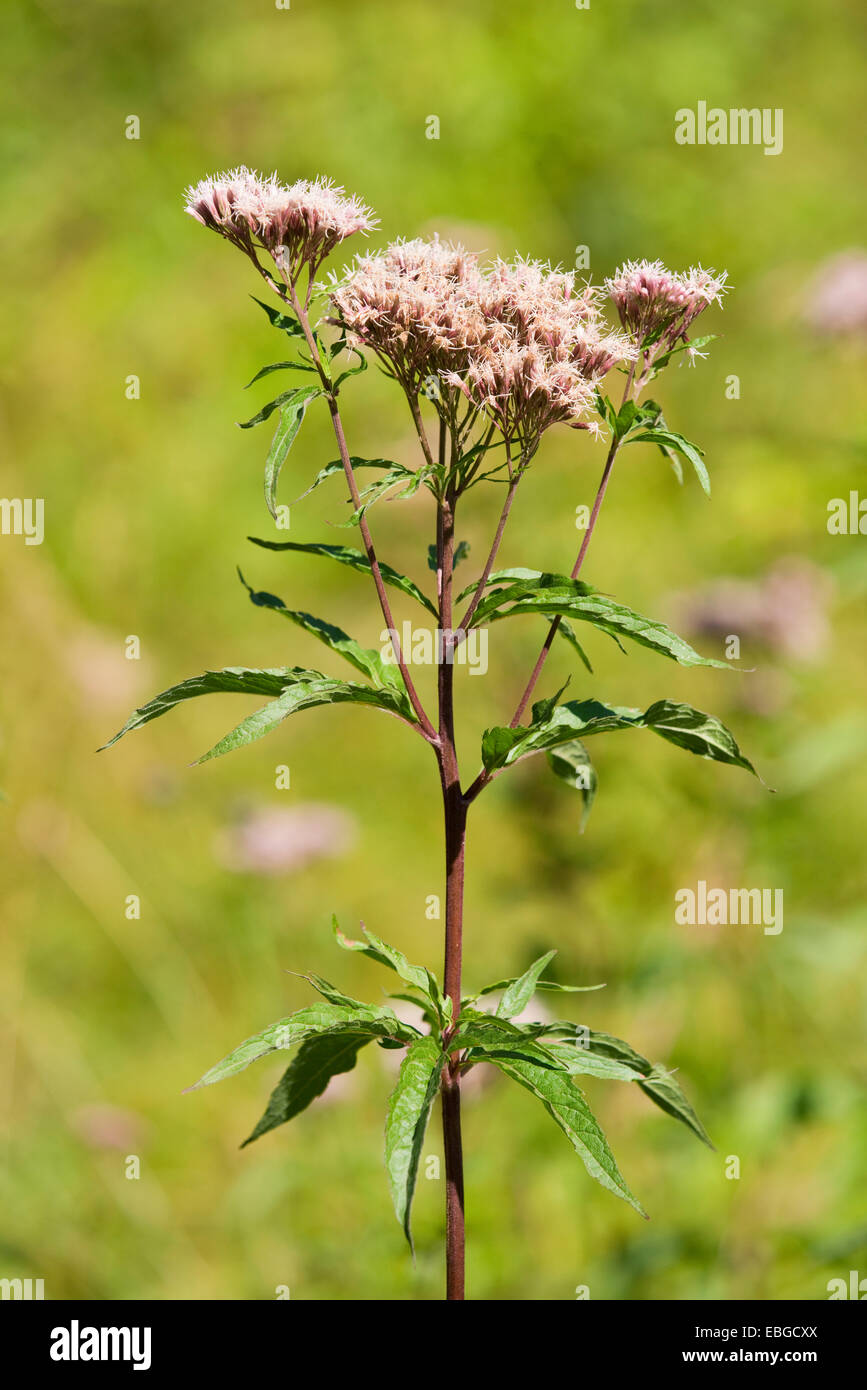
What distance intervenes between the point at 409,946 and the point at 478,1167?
123 centimetres

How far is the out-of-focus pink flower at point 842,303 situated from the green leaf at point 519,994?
2.24 metres

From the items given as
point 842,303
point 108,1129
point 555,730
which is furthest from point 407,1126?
point 842,303

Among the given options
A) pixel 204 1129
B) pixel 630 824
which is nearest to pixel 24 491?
pixel 204 1129

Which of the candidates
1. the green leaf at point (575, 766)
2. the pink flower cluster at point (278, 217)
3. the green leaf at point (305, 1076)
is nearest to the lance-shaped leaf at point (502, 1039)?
the green leaf at point (305, 1076)

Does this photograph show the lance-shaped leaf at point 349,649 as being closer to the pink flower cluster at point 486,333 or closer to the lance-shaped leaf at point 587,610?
the lance-shaped leaf at point 587,610

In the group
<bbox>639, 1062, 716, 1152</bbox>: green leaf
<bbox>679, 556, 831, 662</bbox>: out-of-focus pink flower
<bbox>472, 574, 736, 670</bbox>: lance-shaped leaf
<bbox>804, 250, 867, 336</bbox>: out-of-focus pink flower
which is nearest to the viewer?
Result: <bbox>472, 574, 736, 670</bbox>: lance-shaped leaf

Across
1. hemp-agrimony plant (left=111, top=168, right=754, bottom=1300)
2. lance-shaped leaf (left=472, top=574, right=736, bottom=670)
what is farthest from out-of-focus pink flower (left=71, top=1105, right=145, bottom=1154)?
lance-shaped leaf (left=472, top=574, right=736, bottom=670)

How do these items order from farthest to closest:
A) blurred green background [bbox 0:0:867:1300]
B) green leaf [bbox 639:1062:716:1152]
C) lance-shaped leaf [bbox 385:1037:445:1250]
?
blurred green background [bbox 0:0:867:1300] → green leaf [bbox 639:1062:716:1152] → lance-shaped leaf [bbox 385:1037:445:1250]

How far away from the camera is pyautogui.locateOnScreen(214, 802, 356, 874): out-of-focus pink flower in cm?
240

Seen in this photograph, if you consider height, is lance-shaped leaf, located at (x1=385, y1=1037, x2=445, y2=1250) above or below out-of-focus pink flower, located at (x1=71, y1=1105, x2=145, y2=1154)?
above

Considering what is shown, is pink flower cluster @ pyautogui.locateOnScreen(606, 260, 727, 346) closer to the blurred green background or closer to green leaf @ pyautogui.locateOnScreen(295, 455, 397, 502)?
green leaf @ pyautogui.locateOnScreen(295, 455, 397, 502)

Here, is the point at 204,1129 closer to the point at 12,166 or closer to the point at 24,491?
the point at 24,491

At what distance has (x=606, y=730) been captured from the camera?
2.90ft

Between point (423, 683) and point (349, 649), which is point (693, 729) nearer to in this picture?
point (349, 649)
